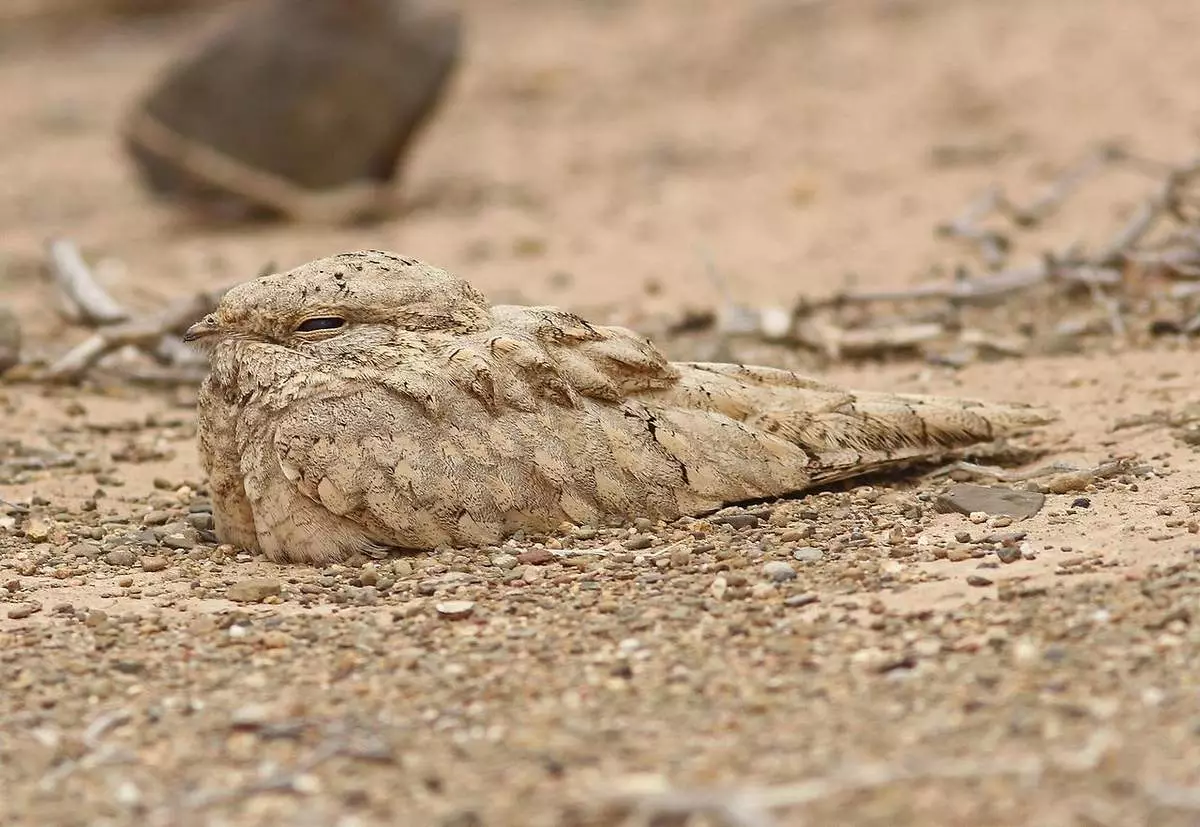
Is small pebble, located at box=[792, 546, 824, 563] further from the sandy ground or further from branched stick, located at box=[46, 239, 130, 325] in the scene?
branched stick, located at box=[46, 239, 130, 325]

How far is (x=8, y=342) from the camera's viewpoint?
6004 millimetres

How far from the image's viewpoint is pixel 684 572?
3.62 m

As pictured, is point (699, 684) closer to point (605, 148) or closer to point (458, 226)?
point (458, 226)

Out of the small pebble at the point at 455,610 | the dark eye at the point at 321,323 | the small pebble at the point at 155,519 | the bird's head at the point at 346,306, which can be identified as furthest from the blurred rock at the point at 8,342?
the small pebble at the point at 455,610

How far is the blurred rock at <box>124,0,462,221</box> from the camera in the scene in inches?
372

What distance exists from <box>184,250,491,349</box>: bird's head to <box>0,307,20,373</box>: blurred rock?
2346mm

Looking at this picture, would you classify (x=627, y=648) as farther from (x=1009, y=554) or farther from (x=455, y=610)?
(x=1009, y=554)

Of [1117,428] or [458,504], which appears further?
[1117,428]

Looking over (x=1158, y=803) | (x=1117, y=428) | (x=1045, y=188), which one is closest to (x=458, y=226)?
(x=1045, y=188)

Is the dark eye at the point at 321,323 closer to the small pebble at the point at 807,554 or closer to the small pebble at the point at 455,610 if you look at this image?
the small pebble at the point at 455,610

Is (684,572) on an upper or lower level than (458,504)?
lower

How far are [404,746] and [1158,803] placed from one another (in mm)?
1310

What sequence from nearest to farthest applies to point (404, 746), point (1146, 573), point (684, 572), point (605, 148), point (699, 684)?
point (404, 746)
point (699, 684)
point (1146, 573)
point (684, 572)
point (605, 148)

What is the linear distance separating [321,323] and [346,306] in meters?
0.08
